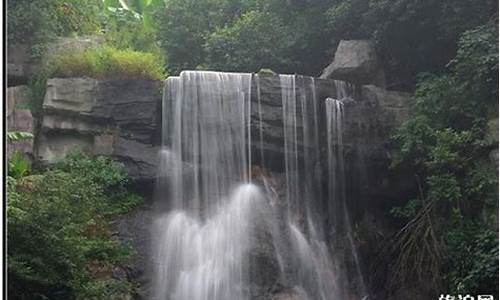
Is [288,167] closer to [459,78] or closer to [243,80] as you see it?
[243,80]

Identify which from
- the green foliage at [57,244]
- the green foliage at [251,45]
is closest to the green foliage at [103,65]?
the green foliage at [251,45]

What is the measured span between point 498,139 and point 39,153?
582 centimetres

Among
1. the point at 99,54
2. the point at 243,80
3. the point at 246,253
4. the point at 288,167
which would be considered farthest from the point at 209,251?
the point at 99,54

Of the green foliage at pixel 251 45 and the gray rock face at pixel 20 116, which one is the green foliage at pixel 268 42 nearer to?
the green foliage at pixel 251 45

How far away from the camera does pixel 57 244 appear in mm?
6699

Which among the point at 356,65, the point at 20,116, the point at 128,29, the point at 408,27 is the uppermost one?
the point at 128,29

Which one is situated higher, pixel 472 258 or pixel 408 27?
pixel 408 27

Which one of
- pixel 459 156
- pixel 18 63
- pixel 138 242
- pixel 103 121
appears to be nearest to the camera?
pixel 459 156

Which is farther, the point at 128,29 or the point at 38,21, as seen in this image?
the point at 128,29

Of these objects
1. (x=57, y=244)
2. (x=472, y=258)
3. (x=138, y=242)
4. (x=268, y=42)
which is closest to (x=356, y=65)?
(x=268, y=42)

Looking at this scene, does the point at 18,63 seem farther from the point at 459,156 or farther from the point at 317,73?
the point at 459,156

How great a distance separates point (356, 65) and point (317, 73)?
1.31m

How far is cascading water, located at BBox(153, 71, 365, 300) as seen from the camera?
878 cm

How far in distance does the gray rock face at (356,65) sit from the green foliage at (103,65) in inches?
103
